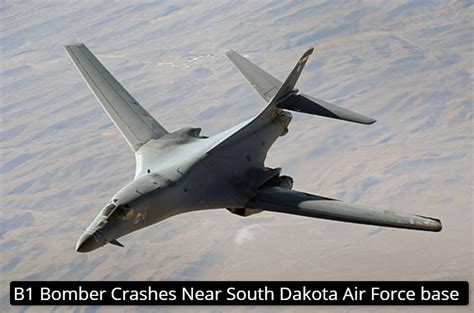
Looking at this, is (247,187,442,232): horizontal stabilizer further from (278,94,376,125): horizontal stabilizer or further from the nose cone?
the nose cone

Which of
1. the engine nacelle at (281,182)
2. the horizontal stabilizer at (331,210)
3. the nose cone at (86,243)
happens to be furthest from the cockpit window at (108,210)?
the engine nacelle at (281,182)

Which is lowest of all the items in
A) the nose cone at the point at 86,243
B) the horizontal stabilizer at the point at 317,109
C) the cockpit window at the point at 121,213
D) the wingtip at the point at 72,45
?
the nose cone at the point at 86,243

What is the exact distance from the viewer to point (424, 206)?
9025 centimetres

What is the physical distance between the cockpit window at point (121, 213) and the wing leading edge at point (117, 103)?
6.69 m

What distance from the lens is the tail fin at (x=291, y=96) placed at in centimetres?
3216

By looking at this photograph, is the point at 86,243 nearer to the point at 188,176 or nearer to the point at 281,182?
the point at 188,176

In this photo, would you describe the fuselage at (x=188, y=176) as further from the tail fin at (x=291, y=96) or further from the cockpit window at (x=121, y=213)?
the tail fin at (x=291, y=96)

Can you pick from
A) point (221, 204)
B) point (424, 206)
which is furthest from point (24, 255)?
point (221, 204)

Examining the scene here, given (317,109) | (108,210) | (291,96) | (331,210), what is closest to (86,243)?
(108,210)

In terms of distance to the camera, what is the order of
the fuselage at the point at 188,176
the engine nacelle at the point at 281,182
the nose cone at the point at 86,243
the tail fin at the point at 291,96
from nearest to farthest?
the nose cone at the point at 86,243 → the fuselage at the point at 188,176 → the engine nacelle at the point at 281,182 → the tail fin at the point at 291,96

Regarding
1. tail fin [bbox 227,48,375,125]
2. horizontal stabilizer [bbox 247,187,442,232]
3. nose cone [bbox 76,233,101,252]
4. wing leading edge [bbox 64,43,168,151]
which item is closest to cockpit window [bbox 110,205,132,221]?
nose cone [bbox 76,233,101,252]

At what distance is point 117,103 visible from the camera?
108 ft

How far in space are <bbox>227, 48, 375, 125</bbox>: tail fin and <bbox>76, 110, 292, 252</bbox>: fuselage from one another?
68 cm

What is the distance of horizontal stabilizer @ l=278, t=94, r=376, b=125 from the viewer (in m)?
32.8
